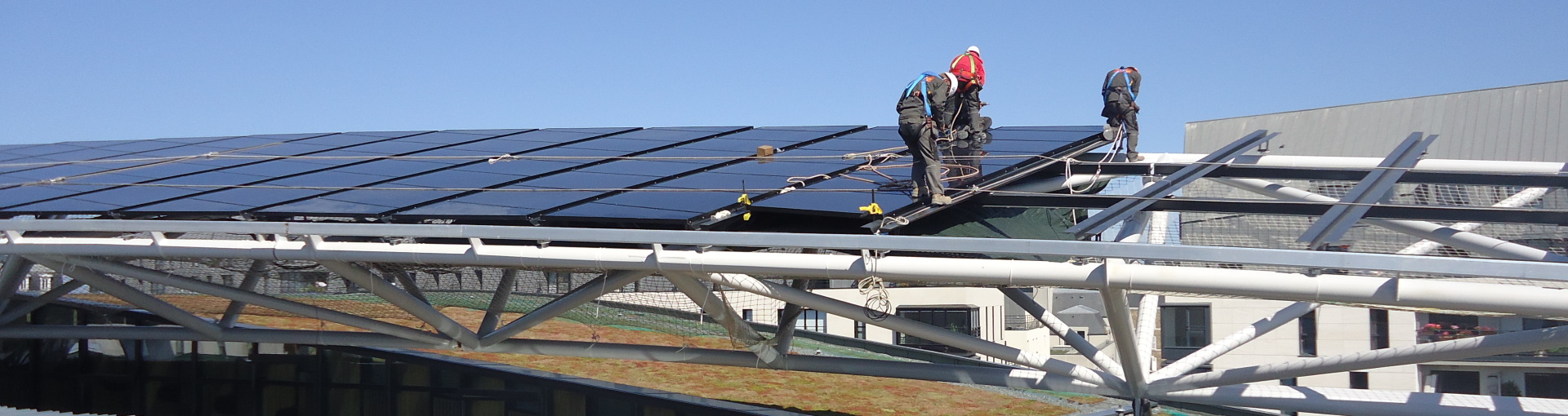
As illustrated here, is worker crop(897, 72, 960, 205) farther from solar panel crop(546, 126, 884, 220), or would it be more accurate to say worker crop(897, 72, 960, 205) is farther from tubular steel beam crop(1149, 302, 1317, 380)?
tubular steel beam crop(1149, 302, 1317, 380)

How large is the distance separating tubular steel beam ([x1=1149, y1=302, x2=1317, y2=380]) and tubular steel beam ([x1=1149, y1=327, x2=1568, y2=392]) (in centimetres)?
10

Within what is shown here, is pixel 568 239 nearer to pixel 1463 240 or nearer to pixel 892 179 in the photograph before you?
pixel 892 179

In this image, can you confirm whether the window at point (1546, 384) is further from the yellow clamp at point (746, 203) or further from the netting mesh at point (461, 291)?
the yellow clamp at point (746, 203)

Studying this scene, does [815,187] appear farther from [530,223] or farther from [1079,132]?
[1079,132]

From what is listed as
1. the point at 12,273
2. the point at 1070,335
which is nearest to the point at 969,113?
the point at 1070,335

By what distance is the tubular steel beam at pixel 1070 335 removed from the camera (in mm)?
11602

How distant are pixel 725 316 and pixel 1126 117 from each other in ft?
25.6

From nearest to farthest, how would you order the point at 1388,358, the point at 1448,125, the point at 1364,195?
the point at 1388,358 → the point at 1364,195 → the point at 1448,125

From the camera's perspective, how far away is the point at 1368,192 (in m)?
13.0

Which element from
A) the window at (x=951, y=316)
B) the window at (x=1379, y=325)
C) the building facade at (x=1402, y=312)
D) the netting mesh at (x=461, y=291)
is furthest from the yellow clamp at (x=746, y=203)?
the window at (x=1379, y=325)

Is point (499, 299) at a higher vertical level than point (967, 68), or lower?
lower

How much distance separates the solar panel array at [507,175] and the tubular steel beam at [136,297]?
2.62ft

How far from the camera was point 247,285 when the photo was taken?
1443 cm

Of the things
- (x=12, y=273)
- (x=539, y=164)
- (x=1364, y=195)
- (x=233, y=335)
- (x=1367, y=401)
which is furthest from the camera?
(x=539, y=164)
